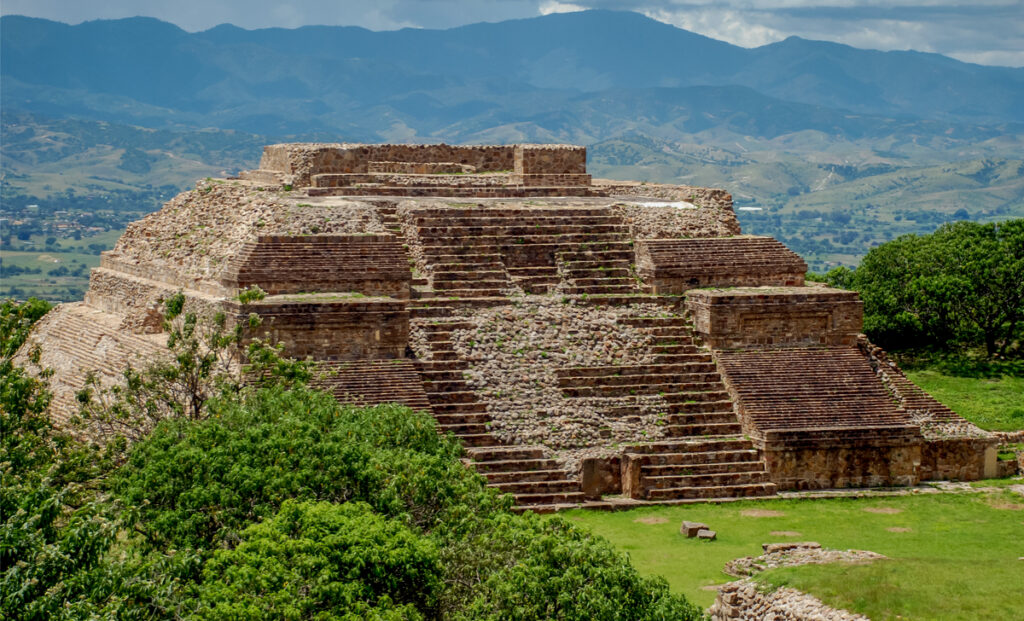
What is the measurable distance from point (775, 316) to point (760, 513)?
16.9 feet

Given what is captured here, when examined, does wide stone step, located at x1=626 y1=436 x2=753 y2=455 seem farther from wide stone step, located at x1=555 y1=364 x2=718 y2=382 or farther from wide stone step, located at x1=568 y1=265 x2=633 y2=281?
wide stone step, located at x1=568 y1=265 x2=633 y2=281

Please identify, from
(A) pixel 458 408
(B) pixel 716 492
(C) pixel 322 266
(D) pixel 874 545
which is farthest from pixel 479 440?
(D) pixel 874 545

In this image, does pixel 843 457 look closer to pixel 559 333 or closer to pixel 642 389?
pixel 642 389

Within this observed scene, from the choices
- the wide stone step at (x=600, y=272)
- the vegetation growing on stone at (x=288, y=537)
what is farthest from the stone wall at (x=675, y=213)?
the vegetation growing on stone at (x=288, y=537)

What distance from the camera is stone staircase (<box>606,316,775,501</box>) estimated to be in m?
27.4

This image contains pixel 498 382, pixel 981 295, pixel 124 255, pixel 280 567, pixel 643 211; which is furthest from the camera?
pixel 981 295

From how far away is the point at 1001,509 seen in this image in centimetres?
2711

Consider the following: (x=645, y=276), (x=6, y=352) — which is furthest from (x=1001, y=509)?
(x=6, y=352)

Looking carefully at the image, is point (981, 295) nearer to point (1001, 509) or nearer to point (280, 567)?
point (1001, 509)

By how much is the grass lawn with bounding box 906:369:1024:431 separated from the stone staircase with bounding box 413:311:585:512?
13.6 meters

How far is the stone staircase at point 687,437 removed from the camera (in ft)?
89.8

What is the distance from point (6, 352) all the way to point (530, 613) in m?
13.1

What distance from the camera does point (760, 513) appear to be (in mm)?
26562

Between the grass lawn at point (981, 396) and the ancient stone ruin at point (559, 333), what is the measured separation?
700 cm
